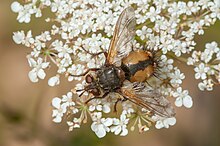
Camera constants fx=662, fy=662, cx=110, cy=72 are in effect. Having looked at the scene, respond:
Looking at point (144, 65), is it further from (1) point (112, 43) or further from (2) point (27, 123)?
(2) point (27, 123)

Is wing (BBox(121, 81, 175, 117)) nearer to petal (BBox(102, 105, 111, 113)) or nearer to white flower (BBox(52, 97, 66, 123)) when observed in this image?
petal (BBox(102, 105, 111, 113))

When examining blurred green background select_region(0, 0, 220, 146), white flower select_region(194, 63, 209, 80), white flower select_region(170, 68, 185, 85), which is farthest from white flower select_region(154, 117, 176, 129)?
blurred green background select_region(0, 0, 220, 146)

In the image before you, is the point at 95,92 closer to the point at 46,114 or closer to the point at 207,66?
the point at 207,66

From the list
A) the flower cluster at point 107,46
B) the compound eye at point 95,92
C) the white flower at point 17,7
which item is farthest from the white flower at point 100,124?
the white flower at point 17,7

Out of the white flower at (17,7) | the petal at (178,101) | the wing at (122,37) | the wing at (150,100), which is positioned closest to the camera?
the wing at (150,100)

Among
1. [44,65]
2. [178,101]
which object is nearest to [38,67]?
[44,65]

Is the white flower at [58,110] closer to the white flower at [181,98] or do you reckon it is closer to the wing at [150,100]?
the wing at [150,100]

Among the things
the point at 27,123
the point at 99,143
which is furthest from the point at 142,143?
the point at 27,123
